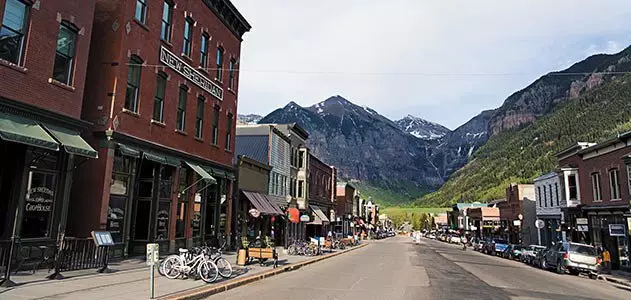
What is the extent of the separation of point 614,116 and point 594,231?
8671cm

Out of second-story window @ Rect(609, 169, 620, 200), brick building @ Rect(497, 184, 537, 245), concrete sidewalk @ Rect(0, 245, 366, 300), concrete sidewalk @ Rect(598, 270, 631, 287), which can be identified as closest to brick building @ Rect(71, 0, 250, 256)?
concrete sidewalk @ Rect(0, 245, 366, 300)

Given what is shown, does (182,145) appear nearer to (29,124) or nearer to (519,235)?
(29,124)

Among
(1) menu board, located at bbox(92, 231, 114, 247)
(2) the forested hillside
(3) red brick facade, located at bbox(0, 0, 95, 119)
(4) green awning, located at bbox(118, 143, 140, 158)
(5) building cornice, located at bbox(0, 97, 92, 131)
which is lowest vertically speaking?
(1) menu board, located at bbox(92, 231, 114, 247)

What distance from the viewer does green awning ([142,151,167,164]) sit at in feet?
60.7

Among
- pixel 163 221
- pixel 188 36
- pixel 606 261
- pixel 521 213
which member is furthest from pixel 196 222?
pixel 521 213

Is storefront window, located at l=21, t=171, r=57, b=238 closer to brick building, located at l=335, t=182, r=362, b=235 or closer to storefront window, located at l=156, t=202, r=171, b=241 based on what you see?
storefront window, located at l=156, t=202, r=171, b=241

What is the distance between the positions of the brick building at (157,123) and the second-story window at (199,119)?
55 mm

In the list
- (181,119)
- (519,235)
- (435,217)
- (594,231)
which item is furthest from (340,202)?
(435,217)

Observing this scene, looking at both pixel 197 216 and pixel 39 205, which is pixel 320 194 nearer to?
pixel 197 216

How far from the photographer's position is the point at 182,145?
22.4 meters

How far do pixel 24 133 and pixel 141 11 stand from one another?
28.7 ft

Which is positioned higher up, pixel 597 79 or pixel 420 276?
pixel 597 79

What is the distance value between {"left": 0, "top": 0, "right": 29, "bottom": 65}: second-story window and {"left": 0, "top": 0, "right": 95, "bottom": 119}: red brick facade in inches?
4.3

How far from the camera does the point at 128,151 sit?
17.4m
